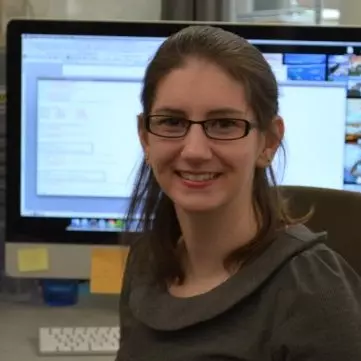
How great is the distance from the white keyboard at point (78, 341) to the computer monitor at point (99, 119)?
0.55ft

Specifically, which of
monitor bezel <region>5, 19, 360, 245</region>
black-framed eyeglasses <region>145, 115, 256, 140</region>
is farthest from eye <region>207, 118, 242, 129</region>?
monitor bezel <region>5, 19, 360, 245</region>

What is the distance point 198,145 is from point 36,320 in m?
0.85

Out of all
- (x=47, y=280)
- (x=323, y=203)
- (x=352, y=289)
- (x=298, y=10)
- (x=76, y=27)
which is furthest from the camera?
(x=298, y=10)

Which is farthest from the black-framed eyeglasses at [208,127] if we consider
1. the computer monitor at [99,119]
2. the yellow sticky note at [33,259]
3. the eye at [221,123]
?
the yellow sticky note at [33,259]

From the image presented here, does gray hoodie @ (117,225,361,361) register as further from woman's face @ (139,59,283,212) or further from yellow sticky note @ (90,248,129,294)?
yellow sticky note @ (90,248,129,294)

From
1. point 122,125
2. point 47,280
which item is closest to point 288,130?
point 122,125

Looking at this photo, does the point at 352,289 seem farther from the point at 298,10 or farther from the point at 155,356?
the point at 298,10

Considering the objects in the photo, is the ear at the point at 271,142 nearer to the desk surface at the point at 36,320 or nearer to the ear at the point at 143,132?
the ear at the point at 143,132

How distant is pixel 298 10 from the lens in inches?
92.1

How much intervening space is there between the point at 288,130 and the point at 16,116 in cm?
53

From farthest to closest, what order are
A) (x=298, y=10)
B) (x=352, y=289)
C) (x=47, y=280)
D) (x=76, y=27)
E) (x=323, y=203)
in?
(x=298, y=10), (x=47, y=280), (x=76, y=27), (x=323, y=203), (x=352, y=289)

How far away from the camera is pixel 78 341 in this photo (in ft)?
5.14

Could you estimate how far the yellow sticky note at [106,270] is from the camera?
172 centimetres

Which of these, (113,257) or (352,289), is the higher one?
(352,289)
